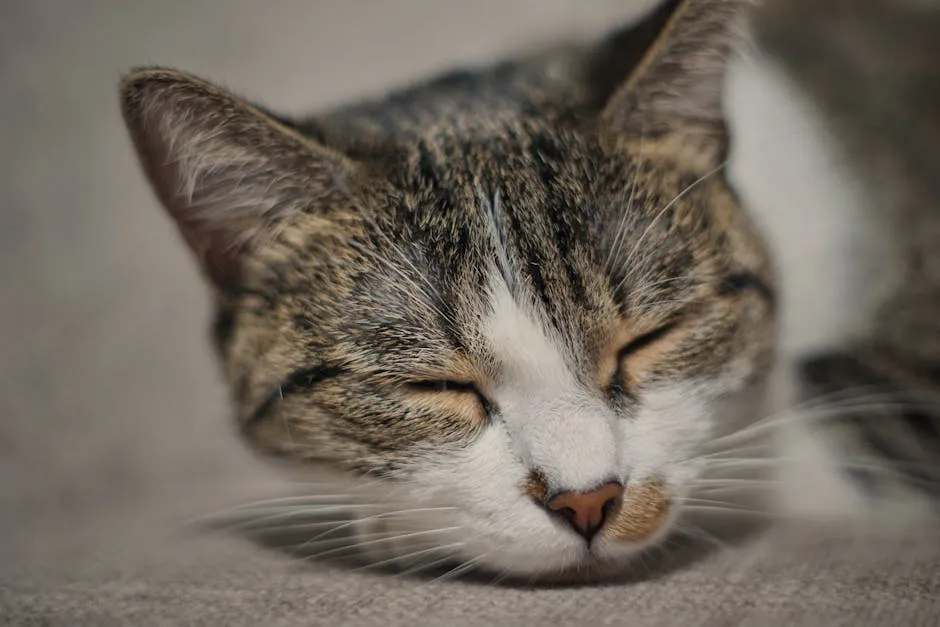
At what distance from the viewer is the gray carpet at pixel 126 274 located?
839 millimetres

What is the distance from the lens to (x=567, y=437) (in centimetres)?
65

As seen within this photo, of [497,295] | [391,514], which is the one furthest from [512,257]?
[391,514]

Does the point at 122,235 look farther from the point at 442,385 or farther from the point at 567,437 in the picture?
the point at 567,437

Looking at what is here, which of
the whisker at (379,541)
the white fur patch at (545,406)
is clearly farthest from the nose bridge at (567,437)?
the whisker at (379,541)

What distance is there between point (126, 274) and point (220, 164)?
303 millimetres

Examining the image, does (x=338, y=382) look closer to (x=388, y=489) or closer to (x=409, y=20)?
(x=388, y=489)

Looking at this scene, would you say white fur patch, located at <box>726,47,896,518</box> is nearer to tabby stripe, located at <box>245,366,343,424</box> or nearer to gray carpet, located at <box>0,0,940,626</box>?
gray carpet, located at <box>0,0,940,626</box>

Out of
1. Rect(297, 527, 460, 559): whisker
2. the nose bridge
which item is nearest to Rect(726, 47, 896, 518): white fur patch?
the nose bridge

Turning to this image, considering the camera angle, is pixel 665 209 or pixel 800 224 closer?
pixel 665 209

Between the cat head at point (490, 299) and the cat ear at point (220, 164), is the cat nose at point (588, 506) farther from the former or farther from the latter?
the cat ear at point (220, 164)

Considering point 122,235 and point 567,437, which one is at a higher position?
point 122,235

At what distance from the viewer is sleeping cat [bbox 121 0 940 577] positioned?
26.4 inches

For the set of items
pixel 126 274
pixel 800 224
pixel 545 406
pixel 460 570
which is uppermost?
pixel 126 274

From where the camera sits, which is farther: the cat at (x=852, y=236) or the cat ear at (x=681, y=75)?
the cat at (x=852, y=236)
